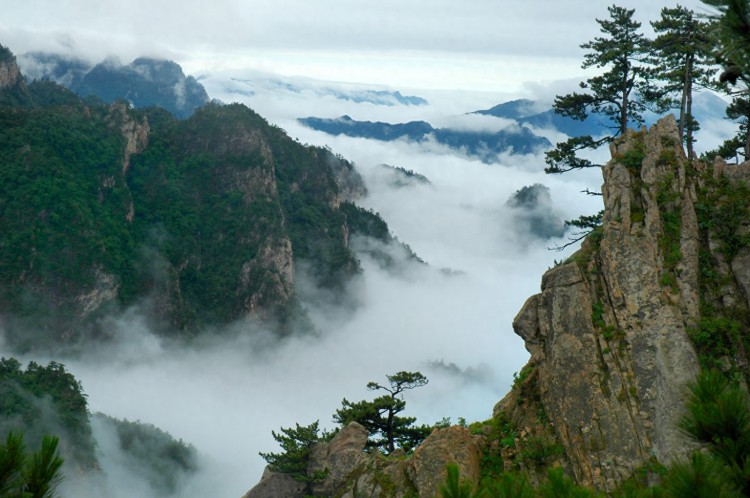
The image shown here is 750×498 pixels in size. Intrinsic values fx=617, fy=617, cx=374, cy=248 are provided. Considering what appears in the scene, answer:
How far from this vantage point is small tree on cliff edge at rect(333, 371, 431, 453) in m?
26.9

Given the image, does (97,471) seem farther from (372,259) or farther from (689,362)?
(372,259)

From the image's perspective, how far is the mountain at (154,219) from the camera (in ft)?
298

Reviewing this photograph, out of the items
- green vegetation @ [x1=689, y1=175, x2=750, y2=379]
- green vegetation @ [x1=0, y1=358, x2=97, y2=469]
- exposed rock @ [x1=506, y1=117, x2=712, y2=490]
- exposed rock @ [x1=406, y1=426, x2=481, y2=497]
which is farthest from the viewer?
green vegetation @ [x1=0, y1=358, x2=97, y2=469]

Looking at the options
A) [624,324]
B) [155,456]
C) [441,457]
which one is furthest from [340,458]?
[155,456]

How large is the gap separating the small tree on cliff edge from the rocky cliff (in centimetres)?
587

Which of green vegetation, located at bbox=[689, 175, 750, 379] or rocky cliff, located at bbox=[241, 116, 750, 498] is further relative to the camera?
rocky cliff, located at bbox=[241, 116, 750, 498]

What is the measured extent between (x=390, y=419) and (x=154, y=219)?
95.3 m

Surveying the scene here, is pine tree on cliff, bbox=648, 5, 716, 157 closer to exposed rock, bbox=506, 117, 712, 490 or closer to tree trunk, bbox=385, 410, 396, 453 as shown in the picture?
exposed rock, bbox=506, 117, 712, 490

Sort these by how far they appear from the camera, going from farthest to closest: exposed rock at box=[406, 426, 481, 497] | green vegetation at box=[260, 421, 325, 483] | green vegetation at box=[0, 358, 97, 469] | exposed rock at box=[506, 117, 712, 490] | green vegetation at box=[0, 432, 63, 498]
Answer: green vegetation at box=[0, 358, 97, 469] → green vegetation at box=[260, 421, 325, 483] → exposed rock at box=[406, 426, 481, 497] → exposed rock at box=[506, 117, 712, 490] → green vegetation at box=[0, 432, 63, 498]

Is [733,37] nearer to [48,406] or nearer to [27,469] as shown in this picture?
[27,469]

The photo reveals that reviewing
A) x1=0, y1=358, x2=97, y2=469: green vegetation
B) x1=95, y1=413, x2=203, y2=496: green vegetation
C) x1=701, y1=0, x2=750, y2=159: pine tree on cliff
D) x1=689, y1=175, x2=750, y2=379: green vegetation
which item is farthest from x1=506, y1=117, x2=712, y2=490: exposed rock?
x1=95, y1=413, x2=203, y2=496: green vegetation

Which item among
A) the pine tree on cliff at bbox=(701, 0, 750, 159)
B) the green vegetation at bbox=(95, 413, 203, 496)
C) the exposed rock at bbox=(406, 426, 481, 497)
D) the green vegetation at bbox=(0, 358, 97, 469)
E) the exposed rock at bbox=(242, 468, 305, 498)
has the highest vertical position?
the pine tree on cliff at bbox=(701, 0, 750, 159)

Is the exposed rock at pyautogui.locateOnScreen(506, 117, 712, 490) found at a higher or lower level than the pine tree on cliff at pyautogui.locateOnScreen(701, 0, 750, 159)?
lower

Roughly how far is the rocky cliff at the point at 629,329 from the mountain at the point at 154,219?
277 feet
